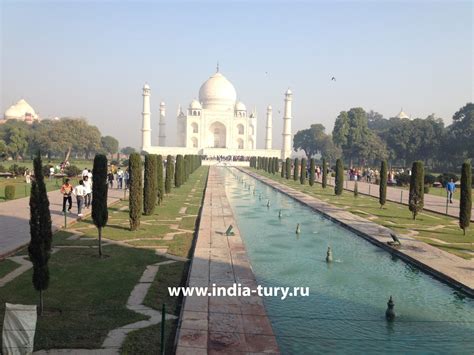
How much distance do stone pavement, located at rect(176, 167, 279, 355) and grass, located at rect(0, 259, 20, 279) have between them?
7.57 feet

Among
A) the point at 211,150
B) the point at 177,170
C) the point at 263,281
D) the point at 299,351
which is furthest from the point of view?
the point at 211,150

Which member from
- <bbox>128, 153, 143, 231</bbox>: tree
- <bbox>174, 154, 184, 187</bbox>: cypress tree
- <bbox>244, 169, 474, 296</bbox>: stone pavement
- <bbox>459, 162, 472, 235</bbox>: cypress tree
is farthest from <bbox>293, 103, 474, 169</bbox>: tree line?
<bbox>128, 153, 143, 231</bbox>: tree

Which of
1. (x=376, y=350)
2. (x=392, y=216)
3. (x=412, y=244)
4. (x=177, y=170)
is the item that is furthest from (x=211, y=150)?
(x=376, y=350)

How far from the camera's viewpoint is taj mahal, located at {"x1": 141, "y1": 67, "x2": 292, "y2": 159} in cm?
6028

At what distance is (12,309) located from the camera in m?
3.45

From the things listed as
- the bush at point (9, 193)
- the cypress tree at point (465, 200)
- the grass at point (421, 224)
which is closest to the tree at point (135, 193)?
the grass at point (421, 224)

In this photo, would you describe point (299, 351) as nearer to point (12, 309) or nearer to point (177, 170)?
point (12, 309)

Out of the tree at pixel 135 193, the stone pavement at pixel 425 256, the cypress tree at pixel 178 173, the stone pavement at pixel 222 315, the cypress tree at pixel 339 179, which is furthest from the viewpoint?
the cypress tree at pixel 178 173

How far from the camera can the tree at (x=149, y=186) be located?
10.8m

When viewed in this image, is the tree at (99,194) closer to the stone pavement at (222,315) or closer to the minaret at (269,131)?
the stone pavement at (222,315)

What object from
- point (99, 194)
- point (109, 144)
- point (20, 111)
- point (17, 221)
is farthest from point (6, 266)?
point (20, 111)

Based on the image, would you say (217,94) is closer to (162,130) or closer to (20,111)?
(162,130)

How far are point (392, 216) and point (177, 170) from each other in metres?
10.1

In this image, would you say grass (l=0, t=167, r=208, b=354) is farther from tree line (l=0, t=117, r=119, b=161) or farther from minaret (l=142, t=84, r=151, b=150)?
minaret (l=142, t=84, r=151, b=150)
